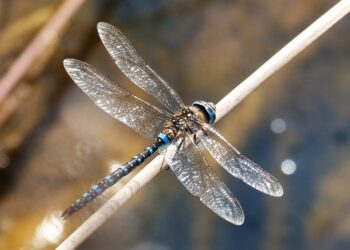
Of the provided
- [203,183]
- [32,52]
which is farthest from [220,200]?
[32,52]

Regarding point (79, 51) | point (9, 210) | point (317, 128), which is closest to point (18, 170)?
point (9, 210)

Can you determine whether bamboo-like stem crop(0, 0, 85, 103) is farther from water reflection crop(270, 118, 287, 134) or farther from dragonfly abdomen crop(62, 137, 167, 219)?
water reflection crop(270, 118, 287, 134)

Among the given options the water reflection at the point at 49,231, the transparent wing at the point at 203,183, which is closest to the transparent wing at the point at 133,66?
the transparent wing at the point at 203,183

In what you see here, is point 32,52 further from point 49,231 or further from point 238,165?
point 238,165

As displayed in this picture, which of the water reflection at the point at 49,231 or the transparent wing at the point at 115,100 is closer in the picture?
the transparent wing at the point at 115,100

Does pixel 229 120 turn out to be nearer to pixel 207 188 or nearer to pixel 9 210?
pixel 207 188

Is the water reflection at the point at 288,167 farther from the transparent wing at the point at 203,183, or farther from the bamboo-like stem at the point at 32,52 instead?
the bamboo-like stem at the point at 32,52
